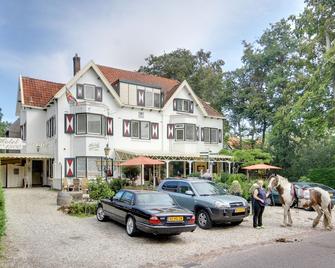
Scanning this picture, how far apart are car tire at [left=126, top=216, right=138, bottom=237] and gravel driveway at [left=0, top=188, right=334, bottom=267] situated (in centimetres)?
21

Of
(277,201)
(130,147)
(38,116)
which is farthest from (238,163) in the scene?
(38,116)

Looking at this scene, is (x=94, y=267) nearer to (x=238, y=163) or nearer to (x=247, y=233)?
(x=247, y=233)

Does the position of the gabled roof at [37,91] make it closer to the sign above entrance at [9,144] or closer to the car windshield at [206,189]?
the car windshield at [206,189]

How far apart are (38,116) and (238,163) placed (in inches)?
762

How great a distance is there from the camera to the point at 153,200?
11.8 m

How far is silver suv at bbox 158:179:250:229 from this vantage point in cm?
1284

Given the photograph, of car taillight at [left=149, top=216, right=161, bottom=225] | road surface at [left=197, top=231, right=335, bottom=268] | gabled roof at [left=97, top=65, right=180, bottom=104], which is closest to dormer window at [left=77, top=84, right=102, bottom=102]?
gabled roof at [left=97, top=65, right=180, bottom=104]

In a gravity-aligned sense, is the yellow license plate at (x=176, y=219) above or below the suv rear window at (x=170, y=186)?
below

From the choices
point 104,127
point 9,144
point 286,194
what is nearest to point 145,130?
point 104,127

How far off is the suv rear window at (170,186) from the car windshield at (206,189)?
1.04 metres

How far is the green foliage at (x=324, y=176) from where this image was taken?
89.3 feet

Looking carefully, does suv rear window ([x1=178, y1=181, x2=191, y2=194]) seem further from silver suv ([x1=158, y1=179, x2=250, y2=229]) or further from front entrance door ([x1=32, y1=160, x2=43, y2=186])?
front entrance door ([x1=32, y1=160, x2=43, y2=186])

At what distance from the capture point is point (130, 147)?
3148 cm

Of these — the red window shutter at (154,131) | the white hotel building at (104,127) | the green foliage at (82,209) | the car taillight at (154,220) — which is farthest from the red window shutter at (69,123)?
the car taillight at (154,220)
